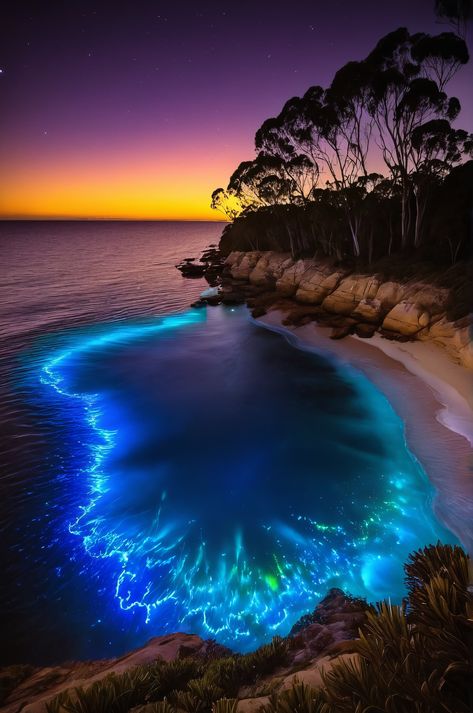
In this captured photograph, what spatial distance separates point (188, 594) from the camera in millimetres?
7438

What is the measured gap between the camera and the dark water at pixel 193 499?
23.2 feet

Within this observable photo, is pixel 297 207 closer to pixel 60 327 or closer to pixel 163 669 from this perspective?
pixel 60 327

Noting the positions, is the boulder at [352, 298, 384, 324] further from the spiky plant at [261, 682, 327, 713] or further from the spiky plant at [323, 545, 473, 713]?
the spiky plant at [261, 682, 327, 713]

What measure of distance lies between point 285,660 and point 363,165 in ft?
108

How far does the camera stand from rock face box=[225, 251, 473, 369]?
53.8 feet

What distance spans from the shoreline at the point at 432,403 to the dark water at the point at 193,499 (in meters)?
0.49

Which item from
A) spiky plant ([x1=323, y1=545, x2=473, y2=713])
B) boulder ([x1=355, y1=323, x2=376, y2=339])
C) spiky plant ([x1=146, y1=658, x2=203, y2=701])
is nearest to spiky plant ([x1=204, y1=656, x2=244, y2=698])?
spiky plant ([x1=146, y1=658, x2=203, y2=701])

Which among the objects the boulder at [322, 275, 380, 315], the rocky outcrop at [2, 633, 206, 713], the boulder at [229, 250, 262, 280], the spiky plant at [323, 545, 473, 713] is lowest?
the rocky outcrop at [2, 633, 206, 713]

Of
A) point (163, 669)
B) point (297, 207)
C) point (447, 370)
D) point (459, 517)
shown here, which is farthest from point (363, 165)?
point (163, 669)

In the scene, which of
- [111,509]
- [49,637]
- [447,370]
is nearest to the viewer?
[49,637]

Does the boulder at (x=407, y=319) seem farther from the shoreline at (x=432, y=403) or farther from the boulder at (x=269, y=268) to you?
the boulder at (x=269, y=268)

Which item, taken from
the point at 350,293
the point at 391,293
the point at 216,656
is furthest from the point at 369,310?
the point at 216,656

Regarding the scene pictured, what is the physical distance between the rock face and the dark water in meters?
4.66

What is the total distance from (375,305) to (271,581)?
62.3ft
